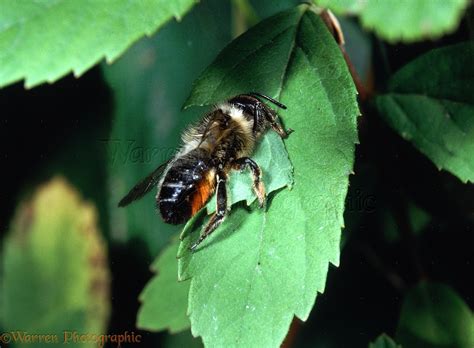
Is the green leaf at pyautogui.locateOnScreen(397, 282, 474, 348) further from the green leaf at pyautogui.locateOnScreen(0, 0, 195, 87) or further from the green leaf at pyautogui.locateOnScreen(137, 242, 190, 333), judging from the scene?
the green leaf at pyautogui.locateOnScreen(0, 0, 195, 87)

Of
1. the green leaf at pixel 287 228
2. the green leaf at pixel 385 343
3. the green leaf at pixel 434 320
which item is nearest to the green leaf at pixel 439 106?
the green leaf at pixel 287 228

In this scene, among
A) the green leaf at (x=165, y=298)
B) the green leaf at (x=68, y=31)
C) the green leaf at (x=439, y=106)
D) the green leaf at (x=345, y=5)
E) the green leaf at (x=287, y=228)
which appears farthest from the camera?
the green leaf at (x=165, y=298)

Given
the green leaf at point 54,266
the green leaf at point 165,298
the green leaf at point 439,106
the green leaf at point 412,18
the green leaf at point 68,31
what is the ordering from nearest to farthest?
1. the green leaf at point 412,18
2. the green leaf at point 68,31
3. the green leaf at point 439,106
4. the green leaf at point 54,266
5. the green leaf at point 165,298

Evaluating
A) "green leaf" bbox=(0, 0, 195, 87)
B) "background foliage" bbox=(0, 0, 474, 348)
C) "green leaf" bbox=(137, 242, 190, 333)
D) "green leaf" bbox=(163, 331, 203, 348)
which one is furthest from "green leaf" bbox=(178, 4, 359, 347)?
"green leaf" bbox=(163, 331, 203, 348)

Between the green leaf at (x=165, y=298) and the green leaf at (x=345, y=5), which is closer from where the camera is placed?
the green leaf at (x=345, y=5)

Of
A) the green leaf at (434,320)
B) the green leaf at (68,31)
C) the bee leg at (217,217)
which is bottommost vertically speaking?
the green leaf at (434,320)

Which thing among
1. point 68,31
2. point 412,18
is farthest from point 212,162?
point 412,18

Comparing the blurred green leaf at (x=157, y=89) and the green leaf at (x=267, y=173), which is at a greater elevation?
the green leaf at (x=267, y=173)

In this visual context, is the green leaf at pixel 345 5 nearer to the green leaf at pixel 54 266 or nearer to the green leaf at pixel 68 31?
the green leaf at pixel 68 31
